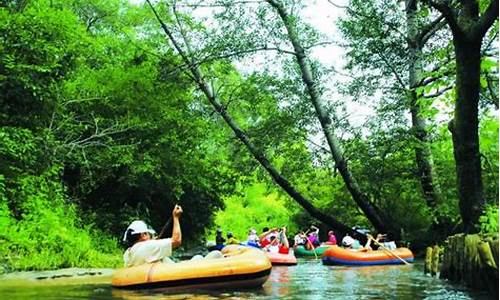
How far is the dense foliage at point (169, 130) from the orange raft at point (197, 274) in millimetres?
3766

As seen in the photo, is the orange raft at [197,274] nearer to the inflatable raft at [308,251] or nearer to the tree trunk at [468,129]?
the tree trunk at [468,129]

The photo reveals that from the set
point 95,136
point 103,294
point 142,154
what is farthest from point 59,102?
point 103,294

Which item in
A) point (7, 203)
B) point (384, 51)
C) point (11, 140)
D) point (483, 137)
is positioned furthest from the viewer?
point (384, 51)

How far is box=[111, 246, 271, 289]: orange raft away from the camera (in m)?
8.48

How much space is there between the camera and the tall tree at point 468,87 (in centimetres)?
748

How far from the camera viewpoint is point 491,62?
8.34m

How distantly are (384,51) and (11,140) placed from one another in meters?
10.8

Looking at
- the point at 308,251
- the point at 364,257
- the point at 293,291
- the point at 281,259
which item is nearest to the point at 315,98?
the point at 281,259

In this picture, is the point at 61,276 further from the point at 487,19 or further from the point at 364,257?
the point at 364,257

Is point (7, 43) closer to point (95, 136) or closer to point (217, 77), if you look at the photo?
point (95, 136)

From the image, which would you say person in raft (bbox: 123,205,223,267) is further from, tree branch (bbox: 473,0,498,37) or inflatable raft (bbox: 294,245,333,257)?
inflatable raft (bbox: 294,245,333,257)

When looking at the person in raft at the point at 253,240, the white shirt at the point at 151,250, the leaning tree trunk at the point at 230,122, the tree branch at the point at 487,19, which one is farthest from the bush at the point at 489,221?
the leaning tree trunk at the point at 230,122

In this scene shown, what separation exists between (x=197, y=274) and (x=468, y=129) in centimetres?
430

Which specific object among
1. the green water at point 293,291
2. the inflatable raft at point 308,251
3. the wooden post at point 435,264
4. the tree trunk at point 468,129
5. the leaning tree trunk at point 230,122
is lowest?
the green water at point 293,291
